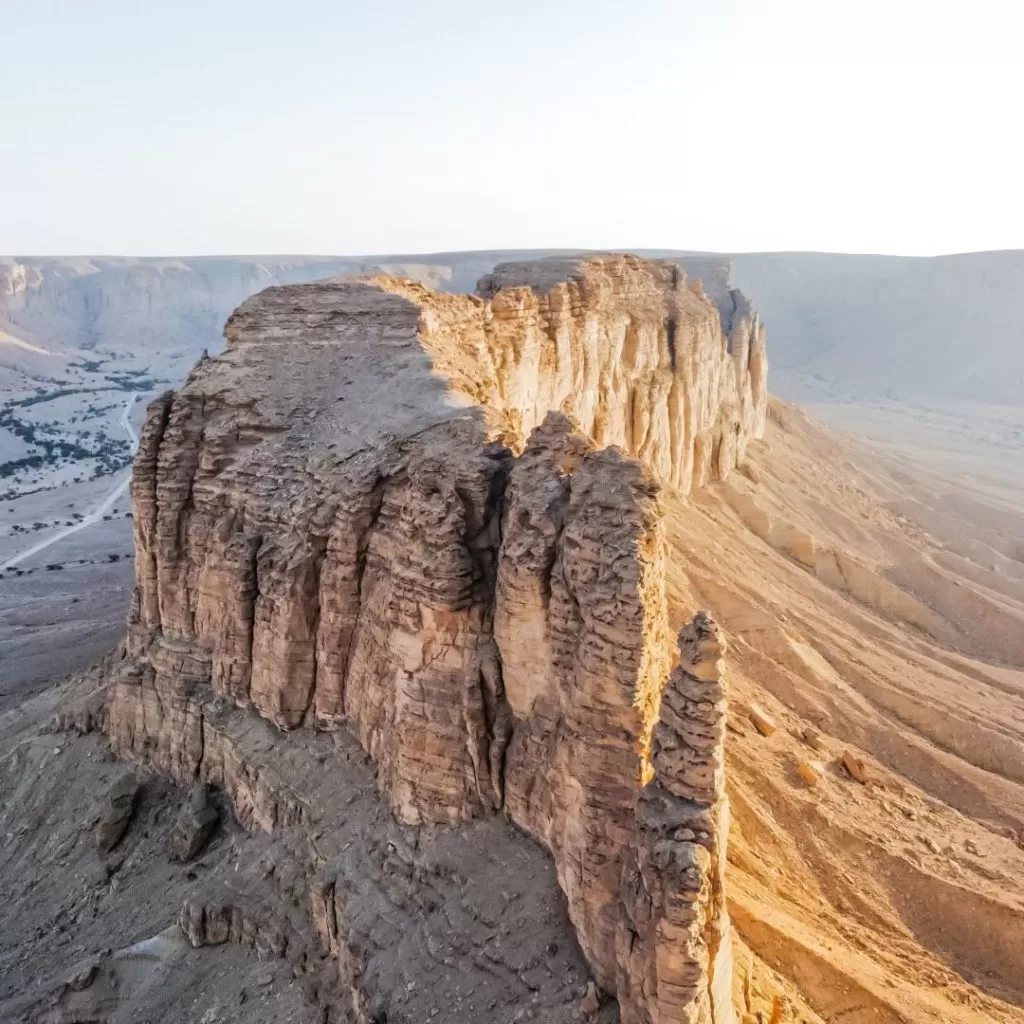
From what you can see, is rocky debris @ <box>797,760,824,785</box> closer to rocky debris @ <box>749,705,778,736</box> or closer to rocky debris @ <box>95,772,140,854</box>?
rocky debris @ <box>749,705,778,736</box>

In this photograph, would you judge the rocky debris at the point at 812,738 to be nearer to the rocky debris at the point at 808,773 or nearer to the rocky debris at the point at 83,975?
the rocky debris at the point at 808,773

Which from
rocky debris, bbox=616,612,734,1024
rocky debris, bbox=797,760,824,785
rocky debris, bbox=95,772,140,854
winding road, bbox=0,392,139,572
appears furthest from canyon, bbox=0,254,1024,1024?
winding road, bbox=0,392,139,572

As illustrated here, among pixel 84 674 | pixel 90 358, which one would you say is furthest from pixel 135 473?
pixel 90 358

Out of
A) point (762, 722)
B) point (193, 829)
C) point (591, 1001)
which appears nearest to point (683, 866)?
point (591, 1001)

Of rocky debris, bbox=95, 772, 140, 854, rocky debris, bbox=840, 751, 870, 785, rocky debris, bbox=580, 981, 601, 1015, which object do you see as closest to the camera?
rocky debris, bbox=580, 981, 601, 1015

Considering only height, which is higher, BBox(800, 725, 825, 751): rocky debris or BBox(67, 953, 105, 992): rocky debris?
BBox(67, 953, 105, 992): rocky debris

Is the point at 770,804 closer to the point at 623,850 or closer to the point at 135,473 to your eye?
the point at 623,850
